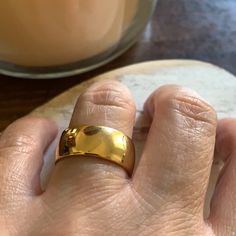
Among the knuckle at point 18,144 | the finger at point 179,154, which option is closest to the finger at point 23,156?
the knuckle at point 18,144

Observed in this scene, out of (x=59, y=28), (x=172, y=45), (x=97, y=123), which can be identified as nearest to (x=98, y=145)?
(x=97, y=123)

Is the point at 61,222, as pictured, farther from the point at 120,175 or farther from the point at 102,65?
the point at 102,65

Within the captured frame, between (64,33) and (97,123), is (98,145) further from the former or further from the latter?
(64,33)

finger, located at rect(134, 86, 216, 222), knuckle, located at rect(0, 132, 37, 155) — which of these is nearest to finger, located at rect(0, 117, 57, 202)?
knuckle, located at rect(0, 132, 37, 155)

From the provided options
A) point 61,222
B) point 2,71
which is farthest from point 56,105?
point 61,222

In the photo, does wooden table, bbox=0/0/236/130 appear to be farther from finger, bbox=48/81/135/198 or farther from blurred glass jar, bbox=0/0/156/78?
finger, bbox=48/81/135/198

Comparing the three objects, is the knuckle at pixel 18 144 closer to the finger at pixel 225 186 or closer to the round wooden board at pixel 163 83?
the round wooden board at pixel 163 83
